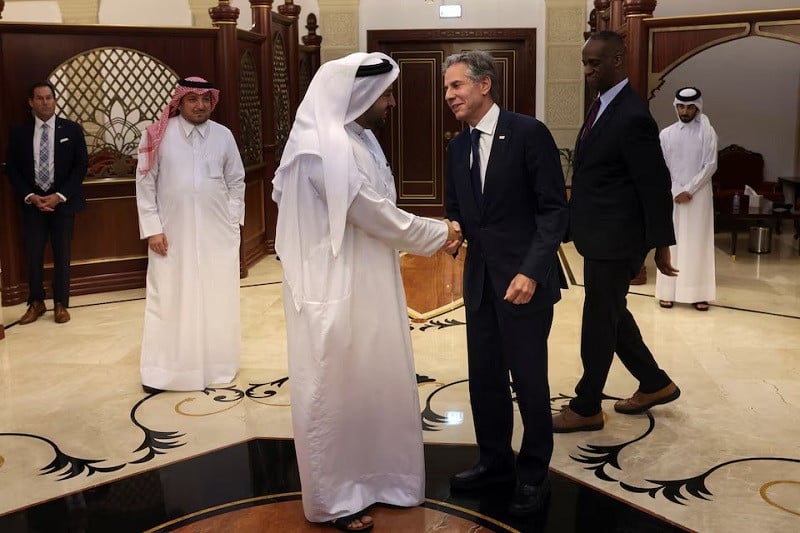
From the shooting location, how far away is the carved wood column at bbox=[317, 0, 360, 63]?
1009 cm

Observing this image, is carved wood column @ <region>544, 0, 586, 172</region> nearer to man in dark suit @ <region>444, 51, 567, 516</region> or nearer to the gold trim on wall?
the gold trim on wall

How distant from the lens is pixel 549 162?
2748mm

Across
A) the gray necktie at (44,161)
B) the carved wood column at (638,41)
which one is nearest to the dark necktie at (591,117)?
the carved wood column at (638,41)

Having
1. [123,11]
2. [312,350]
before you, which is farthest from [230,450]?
[123,11]

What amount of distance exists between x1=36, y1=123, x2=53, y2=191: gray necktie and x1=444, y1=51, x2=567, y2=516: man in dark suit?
11.8 ft

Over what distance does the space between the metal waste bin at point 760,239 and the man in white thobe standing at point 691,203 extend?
2.38 meters

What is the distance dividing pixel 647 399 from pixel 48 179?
157 inches

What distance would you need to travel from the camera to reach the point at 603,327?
3467mm

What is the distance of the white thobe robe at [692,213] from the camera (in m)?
5.97

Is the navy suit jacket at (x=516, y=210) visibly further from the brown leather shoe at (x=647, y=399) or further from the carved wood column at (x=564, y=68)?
the carved wood column at (x=564, y=68)

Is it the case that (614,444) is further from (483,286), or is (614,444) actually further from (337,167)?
(337,167)

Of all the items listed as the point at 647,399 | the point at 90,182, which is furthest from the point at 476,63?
the point at 90,182

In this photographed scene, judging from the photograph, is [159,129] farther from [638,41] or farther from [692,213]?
[638,41]

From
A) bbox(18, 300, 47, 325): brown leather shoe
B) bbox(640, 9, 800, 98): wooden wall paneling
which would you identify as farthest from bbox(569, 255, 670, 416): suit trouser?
bbox(18, 300, 47, 325): brown leather shoe
